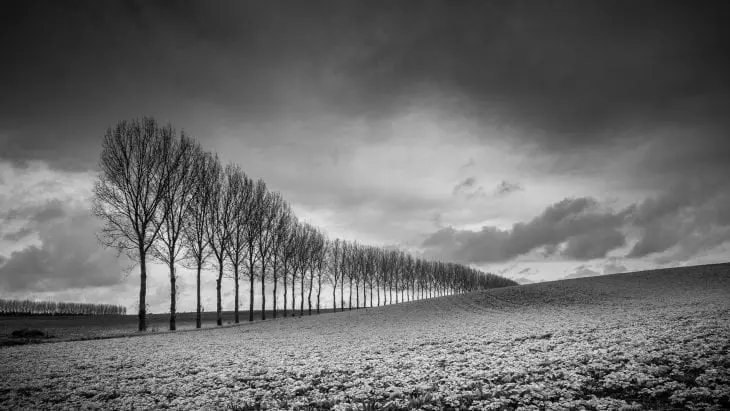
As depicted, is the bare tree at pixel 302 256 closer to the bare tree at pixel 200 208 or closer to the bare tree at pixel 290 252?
the bare tree at pixel 290 252

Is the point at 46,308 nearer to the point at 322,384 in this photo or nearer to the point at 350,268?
the point at 350,268

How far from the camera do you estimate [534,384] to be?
33.8ft

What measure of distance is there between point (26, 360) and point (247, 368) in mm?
13743

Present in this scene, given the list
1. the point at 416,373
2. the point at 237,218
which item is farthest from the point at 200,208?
the point at 416,373

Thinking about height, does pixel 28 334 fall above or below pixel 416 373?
below

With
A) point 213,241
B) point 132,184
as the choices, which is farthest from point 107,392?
point 213,241

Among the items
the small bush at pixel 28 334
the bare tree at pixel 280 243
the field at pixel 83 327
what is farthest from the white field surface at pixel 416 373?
the bare tree at pixel 280 243

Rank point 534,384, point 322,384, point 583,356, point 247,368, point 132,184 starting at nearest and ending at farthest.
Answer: point 534,384 → point 322,384 → point 583,356 → point 247,368 → point 132,184

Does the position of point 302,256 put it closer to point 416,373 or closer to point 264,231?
point 264,231

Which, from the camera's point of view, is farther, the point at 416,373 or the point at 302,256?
the point at 302,256

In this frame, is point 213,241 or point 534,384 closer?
point 534,384

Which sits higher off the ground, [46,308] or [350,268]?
[350,268]

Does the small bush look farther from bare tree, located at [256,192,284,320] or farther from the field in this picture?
bare tree, located at [256,192,284,320]

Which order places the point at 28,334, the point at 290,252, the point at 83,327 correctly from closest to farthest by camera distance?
the point at 28,334 → the point at 83,327 → the point at 290,252
